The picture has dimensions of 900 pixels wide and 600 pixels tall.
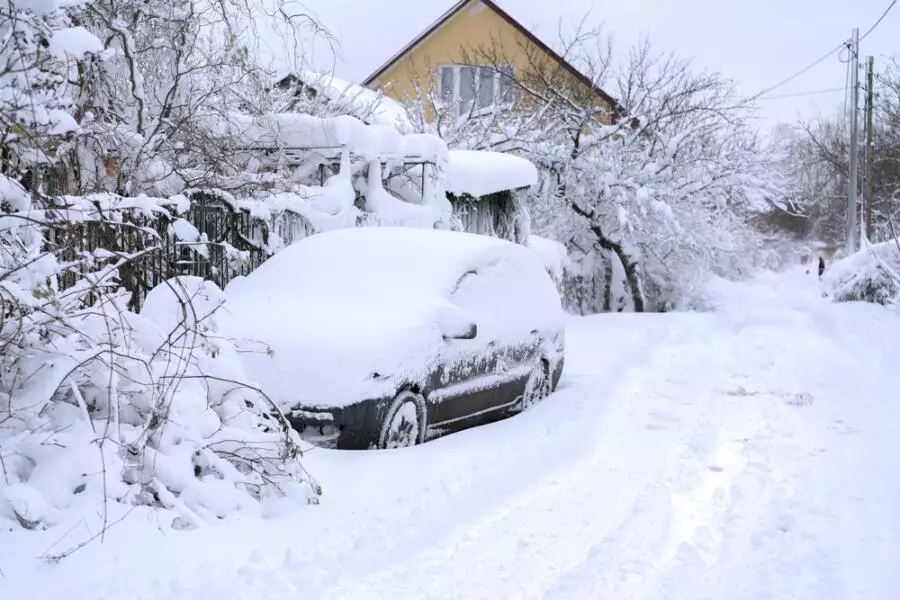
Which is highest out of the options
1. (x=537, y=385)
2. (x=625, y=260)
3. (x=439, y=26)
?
(x=439, y=26)

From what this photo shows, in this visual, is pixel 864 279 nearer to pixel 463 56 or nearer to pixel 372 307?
pixel 463 56

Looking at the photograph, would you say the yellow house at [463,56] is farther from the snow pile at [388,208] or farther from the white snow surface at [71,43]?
the white snow surface at [71,43]

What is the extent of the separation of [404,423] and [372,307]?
3.32 feet

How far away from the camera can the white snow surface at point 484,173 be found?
14578mm

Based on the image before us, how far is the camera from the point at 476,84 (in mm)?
27688

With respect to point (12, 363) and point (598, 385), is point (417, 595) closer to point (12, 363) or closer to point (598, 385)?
point (12, 363)

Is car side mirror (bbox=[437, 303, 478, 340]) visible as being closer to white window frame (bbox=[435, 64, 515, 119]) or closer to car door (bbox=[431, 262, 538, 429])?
car door (bbox=[431, 262, 538, 429])

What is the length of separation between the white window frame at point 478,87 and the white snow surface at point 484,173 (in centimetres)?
617

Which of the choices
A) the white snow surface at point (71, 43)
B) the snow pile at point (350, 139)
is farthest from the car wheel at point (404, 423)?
the snow pile at point (350, 139)

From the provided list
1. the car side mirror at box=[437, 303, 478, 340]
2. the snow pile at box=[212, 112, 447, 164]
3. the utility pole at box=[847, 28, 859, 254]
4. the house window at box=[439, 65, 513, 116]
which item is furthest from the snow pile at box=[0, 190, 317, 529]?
the utility pole at box=[847, 28, 859, 254]

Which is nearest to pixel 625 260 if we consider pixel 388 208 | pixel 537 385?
pixel 388 208

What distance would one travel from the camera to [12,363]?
16.3ft

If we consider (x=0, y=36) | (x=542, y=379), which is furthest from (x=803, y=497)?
(x=0, y=36)

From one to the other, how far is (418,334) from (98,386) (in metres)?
2.53
